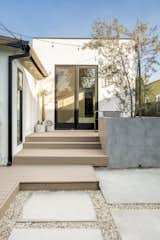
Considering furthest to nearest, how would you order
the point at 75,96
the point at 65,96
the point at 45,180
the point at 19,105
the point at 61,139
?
the point at 65,96, the point at 75,96, the point at 61,139, the point at 19,105, the point at 45,180

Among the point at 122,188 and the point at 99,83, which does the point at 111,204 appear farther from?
the point at 99,83

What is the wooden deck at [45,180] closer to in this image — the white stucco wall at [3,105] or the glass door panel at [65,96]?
the white stucco wall at [3,105]

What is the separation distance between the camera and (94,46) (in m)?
7.81

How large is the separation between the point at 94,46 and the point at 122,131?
2879 millimetres

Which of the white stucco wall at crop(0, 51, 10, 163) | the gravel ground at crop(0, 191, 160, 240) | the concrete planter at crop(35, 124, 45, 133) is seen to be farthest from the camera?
the concrete planter at crop(35, 124, 45, 133)

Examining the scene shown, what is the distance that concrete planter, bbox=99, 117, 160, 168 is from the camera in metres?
6.48

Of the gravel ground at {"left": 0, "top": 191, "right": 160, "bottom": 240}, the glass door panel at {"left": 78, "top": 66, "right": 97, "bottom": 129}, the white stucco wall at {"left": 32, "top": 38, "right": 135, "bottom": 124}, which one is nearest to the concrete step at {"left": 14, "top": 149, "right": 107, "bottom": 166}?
the gravel ground at {"left": 0, "top": 191, "right": 160, "bottom": 240}

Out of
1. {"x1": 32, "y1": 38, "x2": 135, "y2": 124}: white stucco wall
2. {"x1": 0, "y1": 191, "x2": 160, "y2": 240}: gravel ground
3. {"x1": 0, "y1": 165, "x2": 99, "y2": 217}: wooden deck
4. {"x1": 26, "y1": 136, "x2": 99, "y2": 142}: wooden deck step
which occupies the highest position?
{"x1": 32, "y1": 38, "x2": 135, "y2": 124}: white stucco wall

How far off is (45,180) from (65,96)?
658cm

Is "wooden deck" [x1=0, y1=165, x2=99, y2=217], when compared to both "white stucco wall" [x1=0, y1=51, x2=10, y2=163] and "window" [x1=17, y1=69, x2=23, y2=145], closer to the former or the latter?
"white stucco wall" [x1=0, y1=51, x2=10, y2=163]

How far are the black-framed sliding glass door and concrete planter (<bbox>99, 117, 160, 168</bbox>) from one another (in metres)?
4.53

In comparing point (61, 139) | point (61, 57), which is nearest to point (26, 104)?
point (61, 139)

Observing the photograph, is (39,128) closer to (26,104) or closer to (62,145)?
(26,104)

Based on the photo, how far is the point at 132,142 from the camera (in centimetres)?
654
